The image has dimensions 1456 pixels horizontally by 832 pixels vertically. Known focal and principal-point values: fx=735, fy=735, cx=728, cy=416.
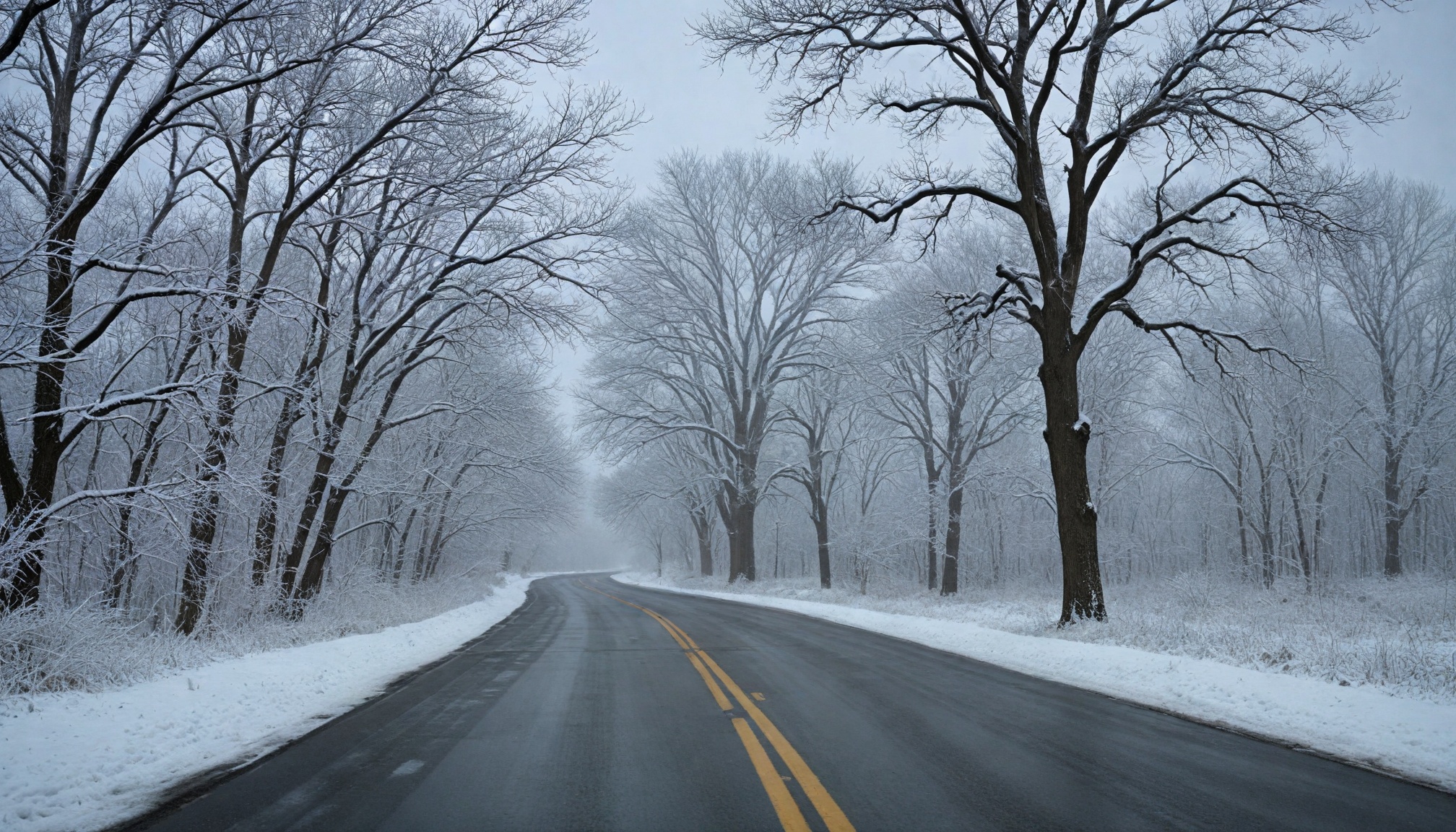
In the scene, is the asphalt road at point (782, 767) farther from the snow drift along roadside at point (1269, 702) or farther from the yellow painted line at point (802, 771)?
the snow drift along roadside at point (1269, 702)

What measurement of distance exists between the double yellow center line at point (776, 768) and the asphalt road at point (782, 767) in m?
0.02

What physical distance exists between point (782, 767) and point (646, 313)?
22475mm

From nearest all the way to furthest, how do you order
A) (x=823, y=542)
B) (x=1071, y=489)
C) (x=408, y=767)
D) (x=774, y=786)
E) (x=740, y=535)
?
(x=774, y=786) → (x=408, y=767) → (x=1071, y=489) → (x=823, y=542) → (x=740, y=535)

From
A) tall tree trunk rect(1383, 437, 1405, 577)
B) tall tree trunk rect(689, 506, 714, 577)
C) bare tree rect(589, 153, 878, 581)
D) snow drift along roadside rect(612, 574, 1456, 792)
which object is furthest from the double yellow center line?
tall tree trunk rect(689, 506, 714, 577)

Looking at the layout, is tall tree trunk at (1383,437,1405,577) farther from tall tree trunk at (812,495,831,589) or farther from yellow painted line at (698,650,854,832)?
yellow painted line at (698,650,854,832)

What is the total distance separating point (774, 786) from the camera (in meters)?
4.25

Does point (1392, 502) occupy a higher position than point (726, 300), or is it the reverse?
point (726, 300)

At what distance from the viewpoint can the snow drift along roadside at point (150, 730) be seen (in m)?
4.09

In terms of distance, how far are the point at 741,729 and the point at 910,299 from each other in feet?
57.9

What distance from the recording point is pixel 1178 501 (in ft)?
A: 140

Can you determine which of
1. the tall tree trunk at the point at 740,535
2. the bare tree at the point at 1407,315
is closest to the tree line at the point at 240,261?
the tall tree trunk at the point at 740,535

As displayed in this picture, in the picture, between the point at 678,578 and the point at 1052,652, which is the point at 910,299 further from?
the point at 678,578

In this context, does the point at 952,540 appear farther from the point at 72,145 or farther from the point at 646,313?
the point at 72,145

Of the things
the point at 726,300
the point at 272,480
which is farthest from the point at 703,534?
the point at 272,480
